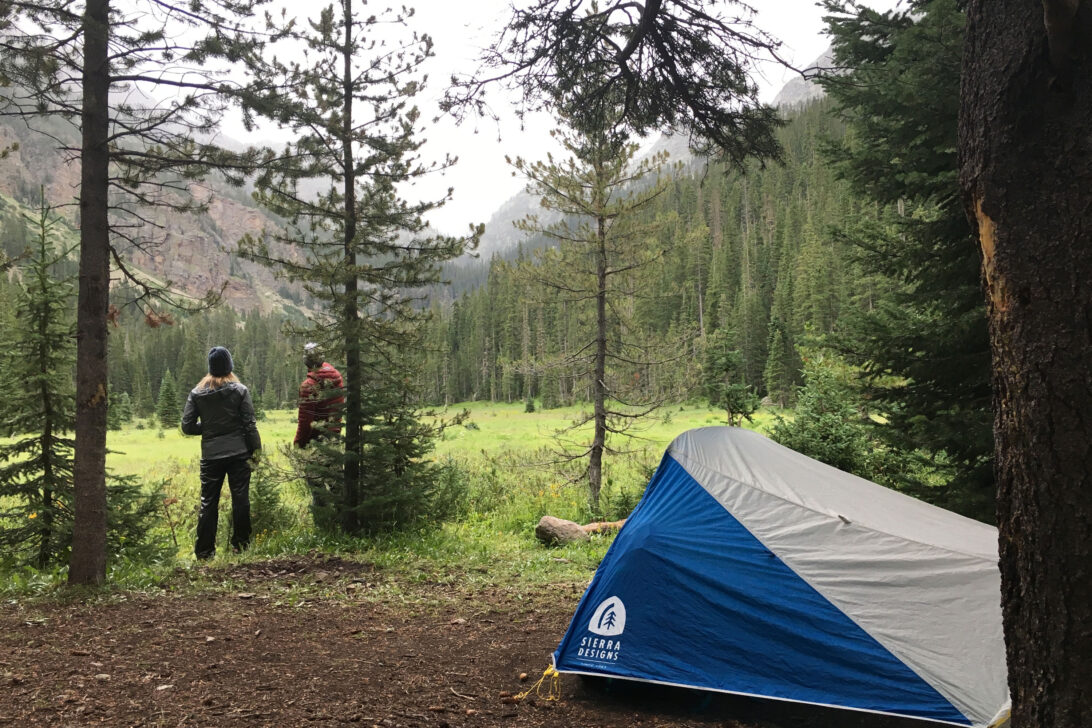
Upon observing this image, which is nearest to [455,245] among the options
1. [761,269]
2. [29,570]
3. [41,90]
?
[41,90]

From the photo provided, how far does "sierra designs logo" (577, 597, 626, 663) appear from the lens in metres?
3.89

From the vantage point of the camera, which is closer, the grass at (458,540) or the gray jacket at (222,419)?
the grass at (458,540)

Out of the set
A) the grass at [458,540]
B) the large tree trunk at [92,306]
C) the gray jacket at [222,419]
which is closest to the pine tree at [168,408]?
the grass at [458,540]

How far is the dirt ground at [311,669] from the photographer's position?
11.3 feet

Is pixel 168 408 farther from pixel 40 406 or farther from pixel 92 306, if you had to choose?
pixel 92 306

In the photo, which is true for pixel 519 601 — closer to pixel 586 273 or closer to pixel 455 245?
pixel 455 245

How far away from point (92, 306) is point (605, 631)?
5.37 m

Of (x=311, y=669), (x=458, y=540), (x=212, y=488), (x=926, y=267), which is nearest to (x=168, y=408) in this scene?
(x=212, y=488)

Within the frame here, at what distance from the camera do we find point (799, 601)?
369 centimetres

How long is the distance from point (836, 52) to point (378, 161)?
6024 mm

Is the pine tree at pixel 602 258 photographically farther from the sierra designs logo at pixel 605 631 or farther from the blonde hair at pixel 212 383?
the sierra designs logo at pixel 605 631

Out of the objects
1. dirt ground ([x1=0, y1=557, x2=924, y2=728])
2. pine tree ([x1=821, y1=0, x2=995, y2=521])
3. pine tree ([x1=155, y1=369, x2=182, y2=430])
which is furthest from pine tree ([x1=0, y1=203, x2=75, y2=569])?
pine tree ([x1=155, y1=369, x2=182, y2=430])

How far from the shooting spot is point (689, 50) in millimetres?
4398

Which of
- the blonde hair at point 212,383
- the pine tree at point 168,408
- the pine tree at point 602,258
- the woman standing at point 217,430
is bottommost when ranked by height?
the pine tree at point 168,408
